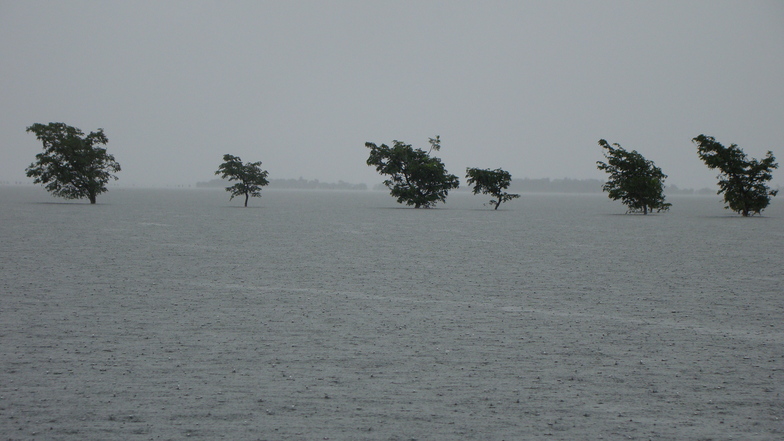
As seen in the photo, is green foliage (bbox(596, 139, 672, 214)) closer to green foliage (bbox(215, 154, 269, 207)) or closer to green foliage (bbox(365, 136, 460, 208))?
green foliage (bbox(365, 136, 460, 208))

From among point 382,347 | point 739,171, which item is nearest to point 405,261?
point 382,347

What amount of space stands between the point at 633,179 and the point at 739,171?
10050 millimetres

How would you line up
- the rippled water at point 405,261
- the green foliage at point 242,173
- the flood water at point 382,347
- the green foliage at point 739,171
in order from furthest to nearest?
the green foliage at point 242,173, the green foliage at point 739,171, the rippled water at point 405,261, the flood water at point 382,347

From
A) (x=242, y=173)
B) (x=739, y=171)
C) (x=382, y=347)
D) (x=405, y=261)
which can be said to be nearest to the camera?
(x=382, y=347)

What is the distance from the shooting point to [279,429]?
650cm

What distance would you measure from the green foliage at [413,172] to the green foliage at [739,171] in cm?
2733

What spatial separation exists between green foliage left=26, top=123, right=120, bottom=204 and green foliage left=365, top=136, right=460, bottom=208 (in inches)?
1236

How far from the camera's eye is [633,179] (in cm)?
6706

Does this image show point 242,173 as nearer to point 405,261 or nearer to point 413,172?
point 413,172

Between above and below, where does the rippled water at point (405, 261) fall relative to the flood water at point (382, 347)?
above

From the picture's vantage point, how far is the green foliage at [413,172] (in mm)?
75188

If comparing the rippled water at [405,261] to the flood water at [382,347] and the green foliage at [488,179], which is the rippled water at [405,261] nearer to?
the flood water at [382,347]

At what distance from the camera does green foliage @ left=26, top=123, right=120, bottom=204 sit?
71938mm

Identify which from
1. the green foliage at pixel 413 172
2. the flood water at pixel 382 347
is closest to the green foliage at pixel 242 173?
the green foliage at pixel 413 172
